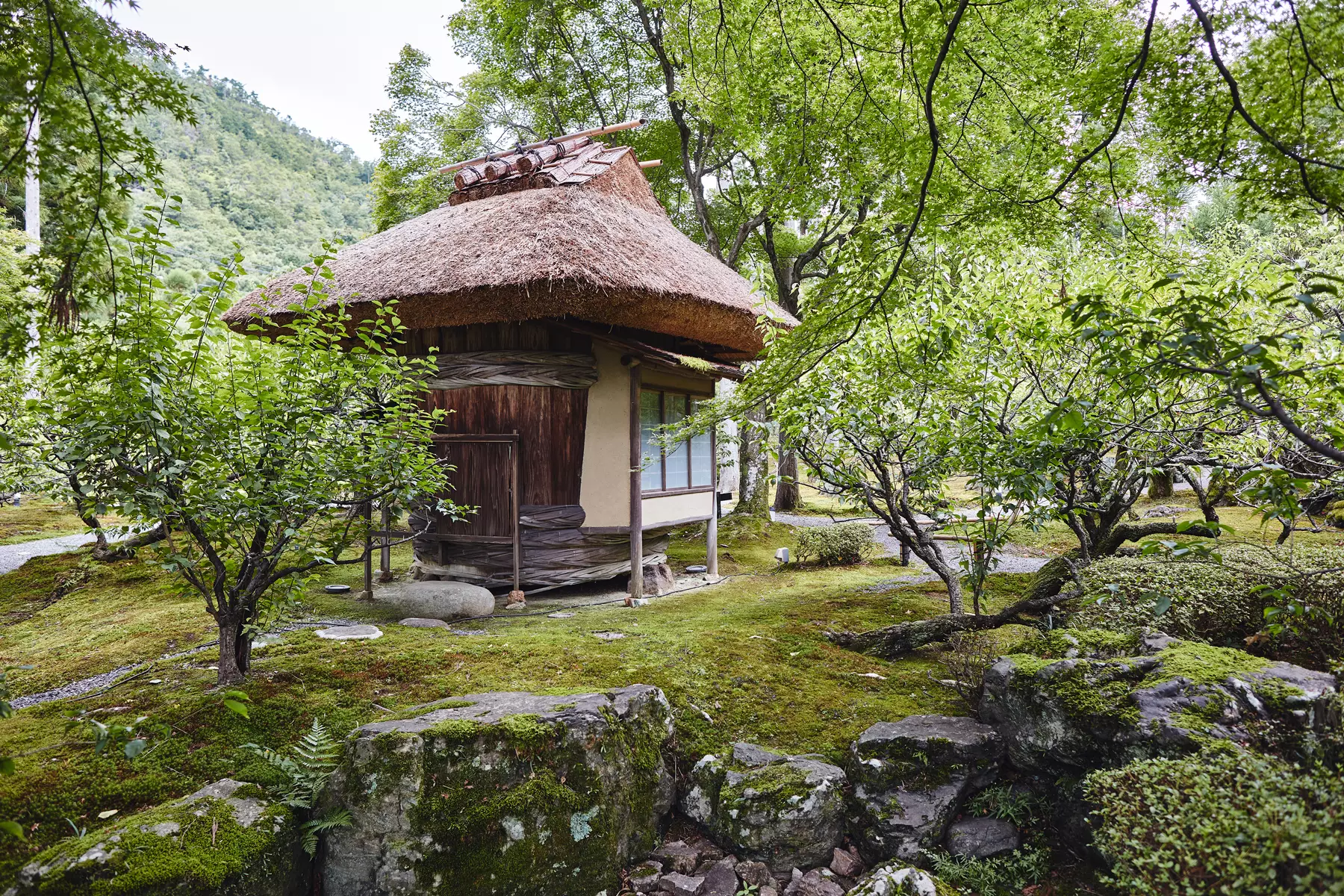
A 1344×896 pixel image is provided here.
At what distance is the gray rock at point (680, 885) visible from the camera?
9.41 feet

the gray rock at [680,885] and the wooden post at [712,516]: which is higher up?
the wooden post at [712,516]

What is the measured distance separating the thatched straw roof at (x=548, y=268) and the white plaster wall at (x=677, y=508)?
6.47ft

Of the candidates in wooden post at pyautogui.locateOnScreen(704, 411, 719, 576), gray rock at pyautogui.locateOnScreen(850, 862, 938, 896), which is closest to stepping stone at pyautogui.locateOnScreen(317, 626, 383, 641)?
gray rock at pyautogui.locateOnScreen(850, 862, 938, 896)

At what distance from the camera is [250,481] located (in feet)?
9.90

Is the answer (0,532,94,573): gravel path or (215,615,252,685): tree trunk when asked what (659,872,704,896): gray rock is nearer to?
(215,615,252,685): tree trunk

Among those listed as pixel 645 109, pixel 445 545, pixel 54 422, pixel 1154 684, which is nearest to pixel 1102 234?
pixel 1154 684

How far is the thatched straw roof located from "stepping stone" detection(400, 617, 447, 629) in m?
2.77

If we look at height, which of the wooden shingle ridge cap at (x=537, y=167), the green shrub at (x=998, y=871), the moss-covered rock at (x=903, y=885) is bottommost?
the green shrub at (x=998, y=871)

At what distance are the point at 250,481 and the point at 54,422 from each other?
2.73 feet

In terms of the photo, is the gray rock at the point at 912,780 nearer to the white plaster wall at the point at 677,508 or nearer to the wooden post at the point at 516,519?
the wooden post at the point at 516,519

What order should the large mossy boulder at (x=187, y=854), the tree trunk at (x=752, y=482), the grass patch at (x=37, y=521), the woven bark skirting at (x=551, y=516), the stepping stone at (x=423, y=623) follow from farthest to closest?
the tree trunk at (x=752, y=482) < the grass patch at (x=37, y=521) < the woven bark skirting at (x=551, y=516) < the stepping stone at (x=423, y=623) < the large mossy boulder at (x=187, y=854)

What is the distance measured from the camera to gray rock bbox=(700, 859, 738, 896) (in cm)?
289

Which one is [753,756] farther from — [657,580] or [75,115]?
[657,580]

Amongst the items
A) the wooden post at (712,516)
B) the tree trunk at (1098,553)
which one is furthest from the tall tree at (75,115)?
the wooden post at (712,516)
